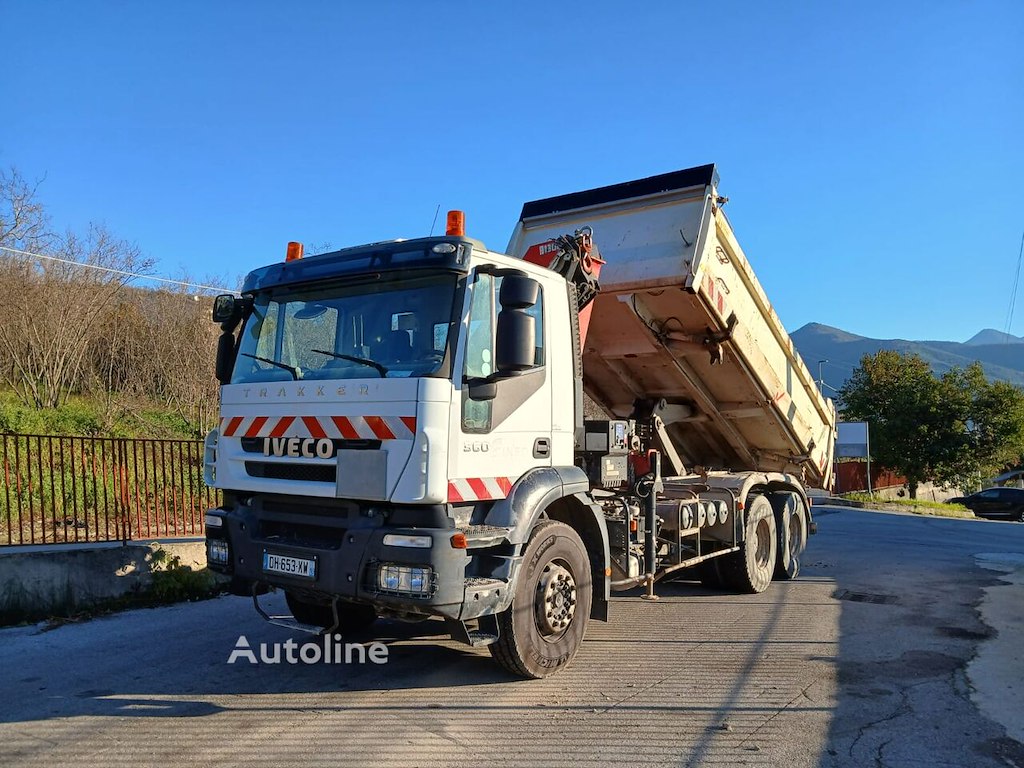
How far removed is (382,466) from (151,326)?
14347 mm

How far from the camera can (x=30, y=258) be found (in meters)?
15.4

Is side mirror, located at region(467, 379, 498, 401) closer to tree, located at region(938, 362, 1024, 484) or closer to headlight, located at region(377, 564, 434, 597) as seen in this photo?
headlight, located at region(377, 564, 434, 597)

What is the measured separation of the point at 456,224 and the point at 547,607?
263cm

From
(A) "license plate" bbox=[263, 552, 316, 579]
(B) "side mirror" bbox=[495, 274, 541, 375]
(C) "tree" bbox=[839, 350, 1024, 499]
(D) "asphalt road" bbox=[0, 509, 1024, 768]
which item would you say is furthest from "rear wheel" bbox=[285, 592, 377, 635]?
(C) "tree" bbox=[839, 350, 1024, 499]

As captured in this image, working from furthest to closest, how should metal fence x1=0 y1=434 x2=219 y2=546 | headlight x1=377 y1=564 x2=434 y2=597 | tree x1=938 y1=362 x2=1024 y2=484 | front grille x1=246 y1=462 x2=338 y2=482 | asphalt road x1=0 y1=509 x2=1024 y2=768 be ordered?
tree x1=938 y1=362 x2=1024 y2=484 < metal fence x1=0 y1=434 x2=219 y2=546 < front grille x1=246 y1=462 x2=338 y2=482 < headlight x1=377 y1=564 x2=434 y2=597 < asphalt road x1=0 y1=509 x2=1024 y2=768

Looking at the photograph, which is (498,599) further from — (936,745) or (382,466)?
(936,745)

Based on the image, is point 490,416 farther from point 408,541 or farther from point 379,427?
point 408,541

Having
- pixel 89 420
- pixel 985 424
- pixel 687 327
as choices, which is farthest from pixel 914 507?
pixel 89 420

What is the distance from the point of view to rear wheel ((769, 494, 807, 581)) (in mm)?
9094

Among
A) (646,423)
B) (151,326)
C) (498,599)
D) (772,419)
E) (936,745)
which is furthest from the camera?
(151,326)

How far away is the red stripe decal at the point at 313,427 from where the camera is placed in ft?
15.4

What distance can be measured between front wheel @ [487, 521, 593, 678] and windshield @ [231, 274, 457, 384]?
148 centimetres

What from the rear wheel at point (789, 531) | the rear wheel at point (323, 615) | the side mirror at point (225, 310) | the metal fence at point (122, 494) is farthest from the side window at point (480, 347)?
the rear wheel at point (789, 531)

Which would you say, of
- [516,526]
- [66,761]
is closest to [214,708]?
[66,761]
